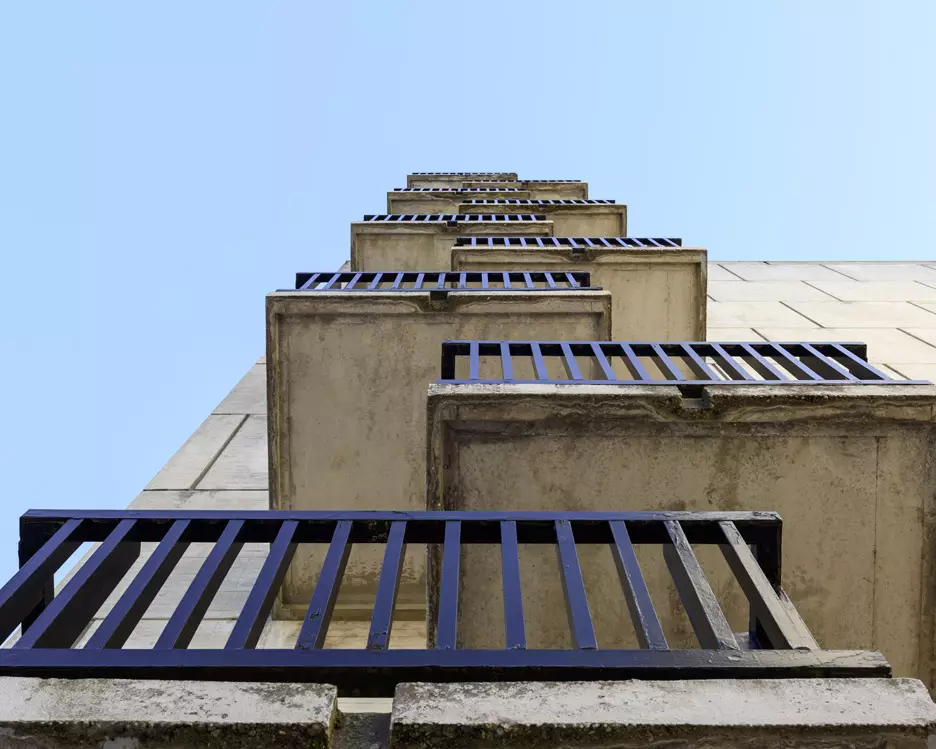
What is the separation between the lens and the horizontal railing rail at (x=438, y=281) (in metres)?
6.38

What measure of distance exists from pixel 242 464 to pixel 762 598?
22.1 feet

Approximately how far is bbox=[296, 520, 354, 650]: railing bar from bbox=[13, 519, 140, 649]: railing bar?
2.27 feet

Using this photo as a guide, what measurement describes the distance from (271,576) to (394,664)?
0.72 metres

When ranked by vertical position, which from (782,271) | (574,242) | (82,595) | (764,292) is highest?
(574,242)

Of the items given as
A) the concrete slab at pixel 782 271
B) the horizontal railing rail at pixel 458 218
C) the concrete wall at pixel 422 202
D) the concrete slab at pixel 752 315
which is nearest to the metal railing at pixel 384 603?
the horizontal railing rail at pixel 458 218

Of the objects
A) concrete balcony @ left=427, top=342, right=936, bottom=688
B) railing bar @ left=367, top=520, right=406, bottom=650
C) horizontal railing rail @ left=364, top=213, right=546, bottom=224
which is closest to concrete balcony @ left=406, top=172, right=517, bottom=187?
horizontal railing rail @ left=364, top=213, right=546, bottom=224

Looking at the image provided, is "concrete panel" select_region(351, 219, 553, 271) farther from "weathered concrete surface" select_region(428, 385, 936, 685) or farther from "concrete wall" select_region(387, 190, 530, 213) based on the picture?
"weathered concrete surface" select_region(428, 385, 936, 685)

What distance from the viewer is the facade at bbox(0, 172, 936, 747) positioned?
5.89ft

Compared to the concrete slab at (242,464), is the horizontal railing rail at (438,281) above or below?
above

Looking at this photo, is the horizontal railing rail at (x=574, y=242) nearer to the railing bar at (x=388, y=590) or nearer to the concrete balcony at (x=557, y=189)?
the railing bar at (x=388, y=590)

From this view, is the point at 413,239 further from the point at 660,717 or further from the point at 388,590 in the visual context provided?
the point at 660,717

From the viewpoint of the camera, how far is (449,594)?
2.36 metres

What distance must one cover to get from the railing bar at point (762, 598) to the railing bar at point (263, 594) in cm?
147

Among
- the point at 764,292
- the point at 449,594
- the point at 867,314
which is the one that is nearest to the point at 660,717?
the point at 449,594
